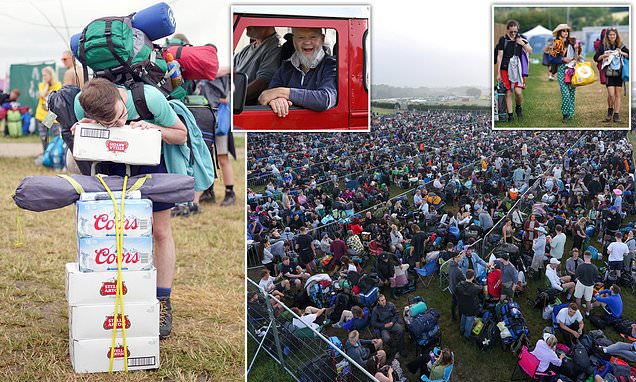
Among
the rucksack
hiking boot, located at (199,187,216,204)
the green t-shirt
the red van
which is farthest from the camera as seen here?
the rucksack

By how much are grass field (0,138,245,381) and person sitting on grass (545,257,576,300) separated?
1.51 m

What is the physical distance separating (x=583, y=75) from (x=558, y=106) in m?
0.18

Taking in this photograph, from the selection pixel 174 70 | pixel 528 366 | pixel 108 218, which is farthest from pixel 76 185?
pixel 528 366

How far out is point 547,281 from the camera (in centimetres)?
343

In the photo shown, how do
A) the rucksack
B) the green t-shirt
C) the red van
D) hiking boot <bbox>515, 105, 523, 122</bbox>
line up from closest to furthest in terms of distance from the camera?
the green t-shirt, the red van, hiking boot <bbox>515, 105, 523, 122</bbox>, the rucksack

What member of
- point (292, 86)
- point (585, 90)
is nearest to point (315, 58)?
point (292, 86)

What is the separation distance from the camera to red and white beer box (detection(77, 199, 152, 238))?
2.99 meters

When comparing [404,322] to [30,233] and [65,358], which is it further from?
[30,233]

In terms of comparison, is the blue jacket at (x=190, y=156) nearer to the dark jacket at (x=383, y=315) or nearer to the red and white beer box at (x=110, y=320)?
A: the red and white beer box at (x=110, y=320)

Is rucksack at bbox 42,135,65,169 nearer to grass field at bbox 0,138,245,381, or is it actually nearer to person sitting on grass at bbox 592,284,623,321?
grass field at bbox 0,138,245,381

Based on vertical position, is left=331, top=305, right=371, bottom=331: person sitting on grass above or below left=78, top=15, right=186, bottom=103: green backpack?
below

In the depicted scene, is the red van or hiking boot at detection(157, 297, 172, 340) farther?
hiking boot at detection(157, 297, 172, 340)

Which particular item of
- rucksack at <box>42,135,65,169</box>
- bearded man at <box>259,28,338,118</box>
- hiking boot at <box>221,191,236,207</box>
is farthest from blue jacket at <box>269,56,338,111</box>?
rucksack at <box>42,135,65,169</box>

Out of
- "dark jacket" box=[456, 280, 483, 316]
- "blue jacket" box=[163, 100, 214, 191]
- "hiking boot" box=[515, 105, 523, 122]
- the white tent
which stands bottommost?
"dark jacket" box=[456, 280, 483, 316]
